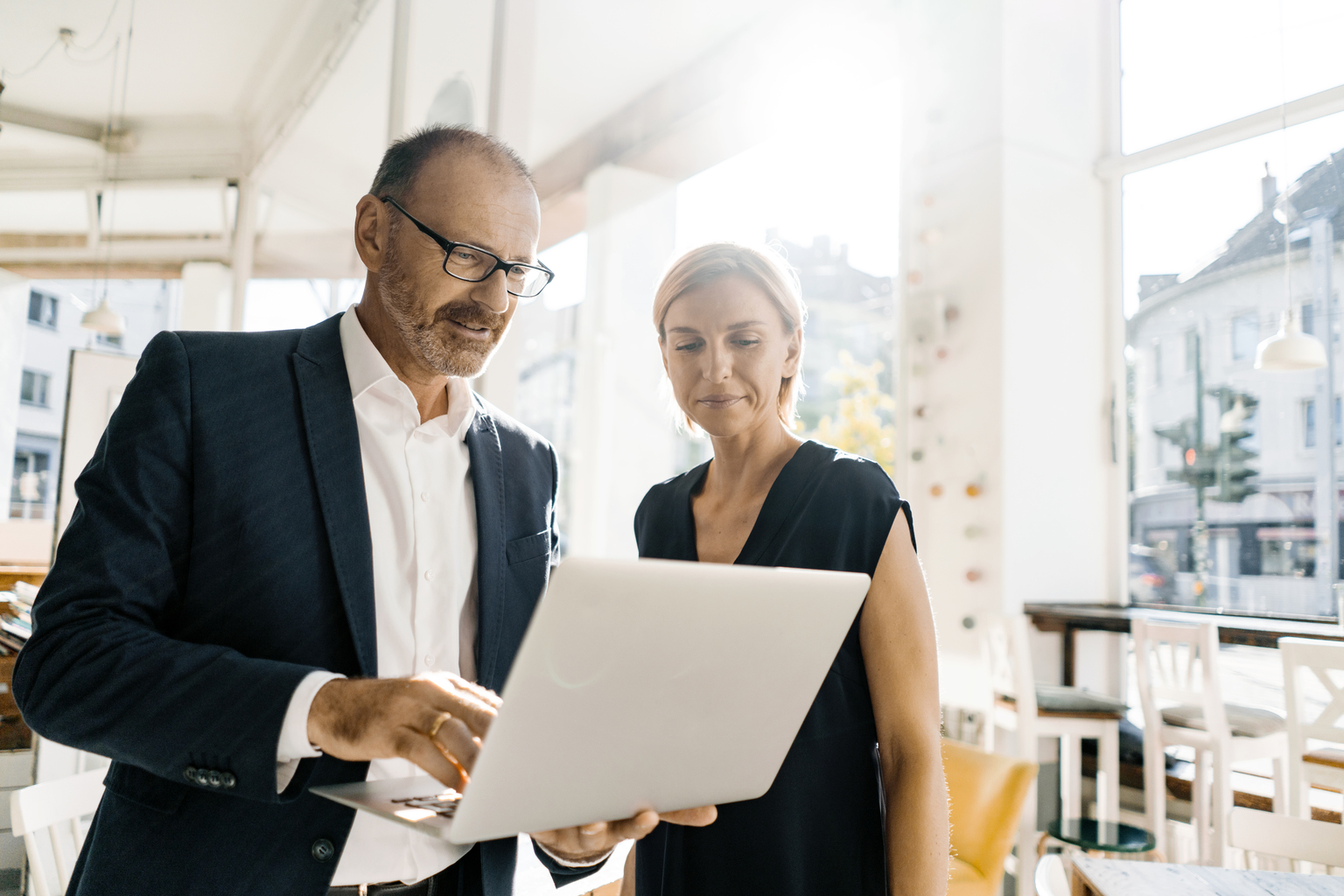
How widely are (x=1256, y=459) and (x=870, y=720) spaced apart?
417cm

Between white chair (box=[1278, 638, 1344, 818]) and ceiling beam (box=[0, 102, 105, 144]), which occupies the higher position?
ceiling beam (box=[0, 102, 105, 144])

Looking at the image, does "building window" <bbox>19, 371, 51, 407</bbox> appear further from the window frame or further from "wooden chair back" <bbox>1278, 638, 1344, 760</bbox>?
"wooden chair back" <bbox>1278, 638, 1344, 760</bbox>

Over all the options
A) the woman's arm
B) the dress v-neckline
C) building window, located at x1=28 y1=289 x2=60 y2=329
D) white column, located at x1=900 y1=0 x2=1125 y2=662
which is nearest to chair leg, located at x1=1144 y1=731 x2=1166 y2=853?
white column, located at x1=900 y1=0 x2=1125 y2=662

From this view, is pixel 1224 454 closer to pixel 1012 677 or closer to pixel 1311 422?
pixel 1311 422

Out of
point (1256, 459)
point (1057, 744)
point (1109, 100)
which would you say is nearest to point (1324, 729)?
point (1057, 744)

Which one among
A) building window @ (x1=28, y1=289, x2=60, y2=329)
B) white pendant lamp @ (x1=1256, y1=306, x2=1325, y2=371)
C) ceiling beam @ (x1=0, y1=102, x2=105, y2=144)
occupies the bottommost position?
building window @ (x1=28, y1=289, x2=60, y2=329)

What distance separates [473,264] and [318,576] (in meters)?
0.45

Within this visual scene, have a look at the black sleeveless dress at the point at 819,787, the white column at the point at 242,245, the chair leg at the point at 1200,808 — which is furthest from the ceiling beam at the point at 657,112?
the black sleeveless dress at the point at 819,787

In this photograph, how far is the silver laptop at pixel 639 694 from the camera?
1.91 ft

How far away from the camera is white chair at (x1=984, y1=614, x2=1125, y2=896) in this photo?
3568mm

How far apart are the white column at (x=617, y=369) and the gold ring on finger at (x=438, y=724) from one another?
17.7 feet

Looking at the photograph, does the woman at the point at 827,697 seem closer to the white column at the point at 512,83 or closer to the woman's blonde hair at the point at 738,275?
the woman's blonde hair at the point at 738,275

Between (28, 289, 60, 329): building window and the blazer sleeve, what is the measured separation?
2627 mm

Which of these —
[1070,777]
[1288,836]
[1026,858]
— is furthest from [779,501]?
[1070,777]
